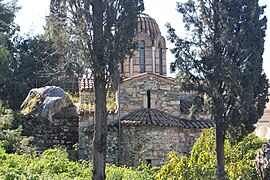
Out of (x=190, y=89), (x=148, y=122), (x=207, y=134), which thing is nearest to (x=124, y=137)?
(x=148, y=122)

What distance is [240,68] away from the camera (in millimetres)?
9422

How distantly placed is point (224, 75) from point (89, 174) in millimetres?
3814

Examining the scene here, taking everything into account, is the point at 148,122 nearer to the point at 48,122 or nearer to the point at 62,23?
the point at 48,122

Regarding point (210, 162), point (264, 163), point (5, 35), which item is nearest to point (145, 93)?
point (210, 162)

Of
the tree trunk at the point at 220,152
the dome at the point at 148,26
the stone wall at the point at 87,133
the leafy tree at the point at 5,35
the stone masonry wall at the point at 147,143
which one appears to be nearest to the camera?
the tree trunk at the point at 220,152

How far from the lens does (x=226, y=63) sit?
9.26 meters

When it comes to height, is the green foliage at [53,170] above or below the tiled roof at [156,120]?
below

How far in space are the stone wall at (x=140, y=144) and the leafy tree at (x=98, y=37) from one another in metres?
4.73

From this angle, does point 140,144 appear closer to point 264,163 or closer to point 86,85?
point 86,85

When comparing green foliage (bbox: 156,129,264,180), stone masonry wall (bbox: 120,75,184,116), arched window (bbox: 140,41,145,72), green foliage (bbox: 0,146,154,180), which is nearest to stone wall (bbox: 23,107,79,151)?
stone masonry wall (bbox: 120,75,184,116)

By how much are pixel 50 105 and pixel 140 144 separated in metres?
3.62

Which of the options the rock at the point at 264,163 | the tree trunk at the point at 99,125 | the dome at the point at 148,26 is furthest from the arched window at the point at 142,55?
the rock at the point at 264,163

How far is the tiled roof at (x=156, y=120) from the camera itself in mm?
13788

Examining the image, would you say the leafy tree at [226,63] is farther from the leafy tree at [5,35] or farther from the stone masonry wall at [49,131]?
Result: the leafy tree at [5,35]
